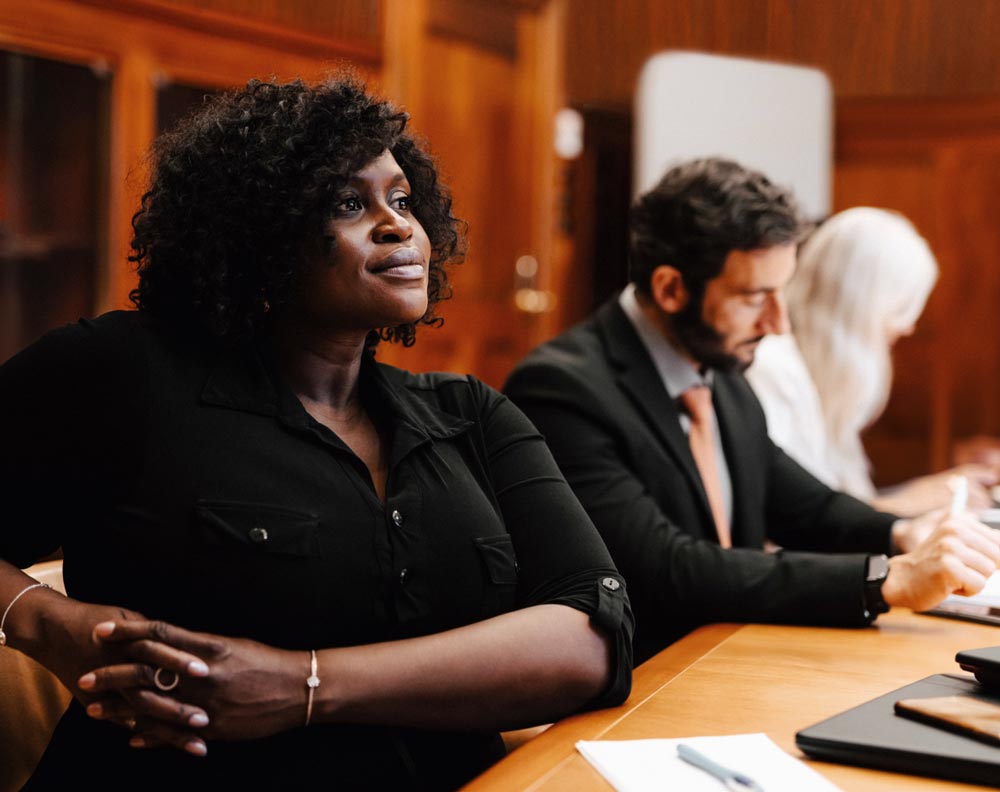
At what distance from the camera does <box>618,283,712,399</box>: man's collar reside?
2102 mm

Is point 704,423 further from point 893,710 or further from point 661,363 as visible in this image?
point 893,710

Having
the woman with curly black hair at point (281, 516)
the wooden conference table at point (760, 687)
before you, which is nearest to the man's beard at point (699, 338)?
the wooden conference table at point (760, 687)

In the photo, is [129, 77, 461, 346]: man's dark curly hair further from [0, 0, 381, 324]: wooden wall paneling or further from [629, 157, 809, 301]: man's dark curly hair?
[0, 0, 381, 324]: wooden wall paneling

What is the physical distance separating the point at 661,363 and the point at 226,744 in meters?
1.17

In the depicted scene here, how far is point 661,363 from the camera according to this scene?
6.91ft

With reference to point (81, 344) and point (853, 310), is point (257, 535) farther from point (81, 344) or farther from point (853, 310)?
point (853, 310)

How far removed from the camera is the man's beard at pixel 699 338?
2100 mm

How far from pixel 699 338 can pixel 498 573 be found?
0.89 m

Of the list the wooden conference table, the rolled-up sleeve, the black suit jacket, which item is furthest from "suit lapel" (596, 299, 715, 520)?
the rolled-up sleeve

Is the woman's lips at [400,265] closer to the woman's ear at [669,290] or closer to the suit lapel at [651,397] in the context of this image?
the suit lapel at [651,397]

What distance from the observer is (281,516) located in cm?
122

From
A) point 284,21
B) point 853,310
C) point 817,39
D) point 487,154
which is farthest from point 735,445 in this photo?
point 817,39

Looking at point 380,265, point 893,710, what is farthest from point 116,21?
point 893,710

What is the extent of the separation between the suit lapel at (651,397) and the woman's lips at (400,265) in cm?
72
